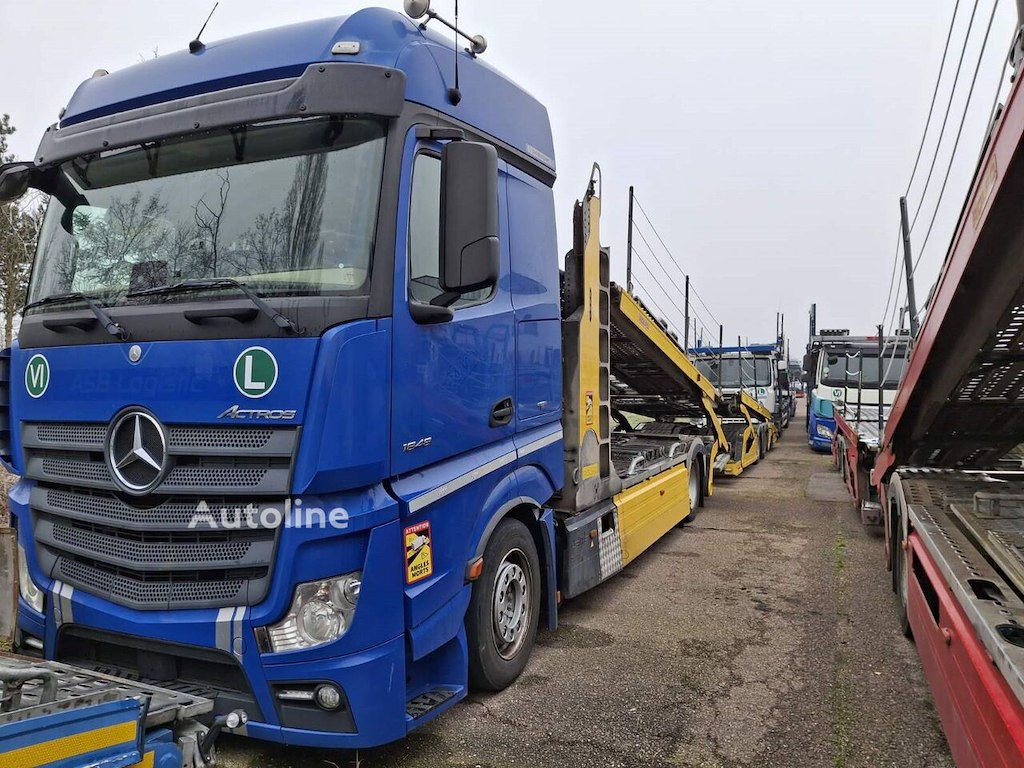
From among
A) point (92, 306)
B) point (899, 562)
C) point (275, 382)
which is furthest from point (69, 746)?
point (899, 562)

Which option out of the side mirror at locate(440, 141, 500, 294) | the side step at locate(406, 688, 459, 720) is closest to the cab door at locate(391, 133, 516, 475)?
the side mirror at locate(440, 141, 500, 294)

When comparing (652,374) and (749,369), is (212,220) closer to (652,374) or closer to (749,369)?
(652,374)

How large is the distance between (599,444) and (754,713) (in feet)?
6.76

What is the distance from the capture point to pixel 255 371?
2.76m

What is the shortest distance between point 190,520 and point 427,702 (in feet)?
4.16

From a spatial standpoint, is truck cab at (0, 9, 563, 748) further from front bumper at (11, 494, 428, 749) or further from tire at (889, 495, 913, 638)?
tire at (889, 495, 913, 638)

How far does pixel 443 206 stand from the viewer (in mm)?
2951

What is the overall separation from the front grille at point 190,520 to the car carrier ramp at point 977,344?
3.08 meters

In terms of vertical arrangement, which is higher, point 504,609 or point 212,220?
point 212,220

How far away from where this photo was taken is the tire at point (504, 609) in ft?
11.8

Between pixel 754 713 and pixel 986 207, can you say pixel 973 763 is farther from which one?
pixel 986 207

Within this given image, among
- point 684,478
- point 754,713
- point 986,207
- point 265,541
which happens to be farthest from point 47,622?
point 684,478

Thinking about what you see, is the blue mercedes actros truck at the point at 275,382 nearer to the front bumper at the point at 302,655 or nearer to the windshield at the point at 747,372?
the front bumper at the point at 302,655

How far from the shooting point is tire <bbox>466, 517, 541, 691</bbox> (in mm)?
3604
